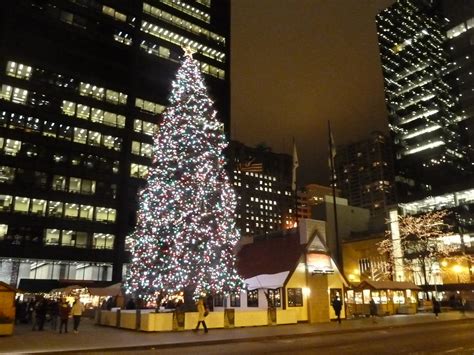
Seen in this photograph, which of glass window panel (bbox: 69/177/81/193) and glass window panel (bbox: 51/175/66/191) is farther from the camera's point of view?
glass window panel (bbox: 69/177/81/193)

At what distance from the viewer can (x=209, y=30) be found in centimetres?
9262

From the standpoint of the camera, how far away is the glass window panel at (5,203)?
61.5 m

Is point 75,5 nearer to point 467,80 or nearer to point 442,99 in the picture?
point 467,80

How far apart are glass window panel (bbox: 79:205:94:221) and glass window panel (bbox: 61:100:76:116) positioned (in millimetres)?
15760

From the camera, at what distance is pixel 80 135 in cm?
7144

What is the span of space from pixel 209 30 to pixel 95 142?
37.2m

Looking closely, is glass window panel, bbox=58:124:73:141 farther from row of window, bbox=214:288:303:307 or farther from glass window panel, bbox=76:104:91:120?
row of window, bbox=214:288:303:307

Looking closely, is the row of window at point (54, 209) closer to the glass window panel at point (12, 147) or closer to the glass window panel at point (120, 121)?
the glass window panel at point (12, 147)

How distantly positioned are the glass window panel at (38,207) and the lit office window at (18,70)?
19.7 meters

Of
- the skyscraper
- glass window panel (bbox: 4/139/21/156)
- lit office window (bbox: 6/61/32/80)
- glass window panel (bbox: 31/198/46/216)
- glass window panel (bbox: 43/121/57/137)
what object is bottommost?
glass window panel (bbox: 31/198/46/216)

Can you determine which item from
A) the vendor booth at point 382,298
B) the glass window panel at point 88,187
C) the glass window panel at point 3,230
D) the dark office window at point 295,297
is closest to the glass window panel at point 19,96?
the glass window panel at point 88,187

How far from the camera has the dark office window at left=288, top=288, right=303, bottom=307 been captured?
3006 centimetres

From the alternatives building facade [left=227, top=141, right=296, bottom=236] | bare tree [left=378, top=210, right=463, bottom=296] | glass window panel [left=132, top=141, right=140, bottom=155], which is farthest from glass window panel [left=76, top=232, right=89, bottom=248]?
building facade [left=227, top=141, right=296, bottom=236]

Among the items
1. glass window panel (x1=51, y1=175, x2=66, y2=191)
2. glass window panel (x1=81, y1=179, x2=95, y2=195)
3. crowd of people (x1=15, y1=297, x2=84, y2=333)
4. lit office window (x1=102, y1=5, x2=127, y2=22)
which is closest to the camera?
crowd of people (x1=15, y1=297, x2=84, y2=333)
